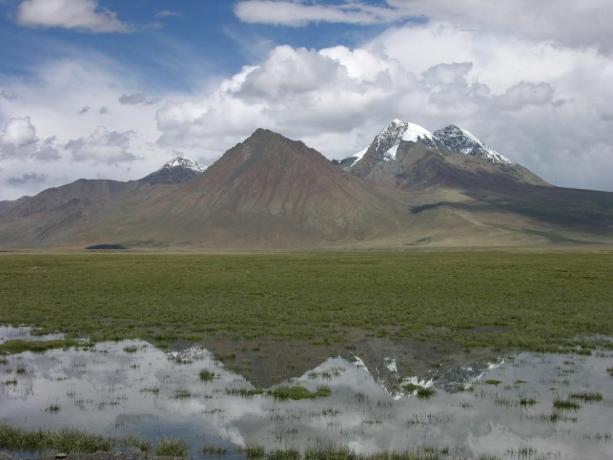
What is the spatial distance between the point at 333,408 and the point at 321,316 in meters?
19.9

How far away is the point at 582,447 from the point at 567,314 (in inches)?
1014

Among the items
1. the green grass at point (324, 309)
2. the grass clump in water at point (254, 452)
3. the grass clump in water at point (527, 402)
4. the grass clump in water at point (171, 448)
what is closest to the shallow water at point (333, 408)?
the grass clump in water at point (527, 402)

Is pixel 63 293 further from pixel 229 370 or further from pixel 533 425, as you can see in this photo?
pixel 533 425

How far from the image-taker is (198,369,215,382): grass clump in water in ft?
67.7

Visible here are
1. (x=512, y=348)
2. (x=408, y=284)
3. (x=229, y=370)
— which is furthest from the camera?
(x=408, y=284)

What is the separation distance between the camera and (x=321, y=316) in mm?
36938

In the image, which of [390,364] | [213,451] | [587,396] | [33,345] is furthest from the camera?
[33,345]

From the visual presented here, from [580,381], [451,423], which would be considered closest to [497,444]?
[451,423]

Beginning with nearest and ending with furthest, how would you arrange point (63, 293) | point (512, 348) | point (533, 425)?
point (533, 425), point (512, 348), point (63, 293)

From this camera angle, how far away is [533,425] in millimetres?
15352

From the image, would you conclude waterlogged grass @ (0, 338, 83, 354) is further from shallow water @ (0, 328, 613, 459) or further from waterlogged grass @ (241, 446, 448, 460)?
waterlogged grass @ (241, 446, 448, 460)

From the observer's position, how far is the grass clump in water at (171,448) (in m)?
12.9

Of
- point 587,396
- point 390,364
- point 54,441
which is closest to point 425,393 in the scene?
point 390,364

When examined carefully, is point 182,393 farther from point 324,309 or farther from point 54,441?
point 324,309
